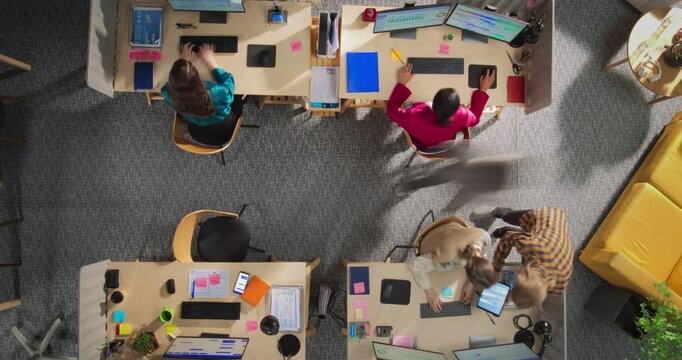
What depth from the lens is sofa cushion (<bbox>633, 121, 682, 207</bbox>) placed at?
3.28 meters

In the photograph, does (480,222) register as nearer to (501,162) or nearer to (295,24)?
(501,162)

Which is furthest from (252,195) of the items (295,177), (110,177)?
(110,177)

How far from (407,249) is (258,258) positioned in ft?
4.21

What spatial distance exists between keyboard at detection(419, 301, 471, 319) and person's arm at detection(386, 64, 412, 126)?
4.20 feet

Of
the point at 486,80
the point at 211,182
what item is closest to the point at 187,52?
the point at 211,182

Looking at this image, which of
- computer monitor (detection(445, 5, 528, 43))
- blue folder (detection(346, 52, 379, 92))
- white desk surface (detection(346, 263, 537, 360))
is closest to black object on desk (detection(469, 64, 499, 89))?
computer monitor (detection(445, 5, 528, 43))

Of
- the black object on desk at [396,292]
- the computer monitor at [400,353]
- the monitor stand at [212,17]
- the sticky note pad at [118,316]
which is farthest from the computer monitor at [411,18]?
the sticky note pad at [118,316]

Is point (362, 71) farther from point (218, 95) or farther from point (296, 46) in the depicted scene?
point (218, 95)

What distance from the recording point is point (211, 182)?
11.5 ft

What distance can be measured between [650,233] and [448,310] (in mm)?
1834

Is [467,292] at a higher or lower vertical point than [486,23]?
lower

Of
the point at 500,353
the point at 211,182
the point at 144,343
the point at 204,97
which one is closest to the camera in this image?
the point at 204,97

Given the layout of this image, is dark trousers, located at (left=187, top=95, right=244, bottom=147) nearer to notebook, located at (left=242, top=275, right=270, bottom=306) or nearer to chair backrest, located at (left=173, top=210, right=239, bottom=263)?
chair backrest, located at (left=173, top=210, right=239, bottom=263)

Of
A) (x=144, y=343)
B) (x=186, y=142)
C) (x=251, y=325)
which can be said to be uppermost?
(x=186, y=142)
